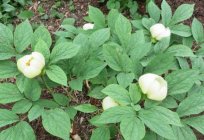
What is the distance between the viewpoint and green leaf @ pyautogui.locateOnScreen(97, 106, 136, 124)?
1015mm

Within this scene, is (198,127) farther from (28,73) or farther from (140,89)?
(28,73)

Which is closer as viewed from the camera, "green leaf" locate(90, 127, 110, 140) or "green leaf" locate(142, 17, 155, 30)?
"green leaf" locate(90, 127, 110, 140)

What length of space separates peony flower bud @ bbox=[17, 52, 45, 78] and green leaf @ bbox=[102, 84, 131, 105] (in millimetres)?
216

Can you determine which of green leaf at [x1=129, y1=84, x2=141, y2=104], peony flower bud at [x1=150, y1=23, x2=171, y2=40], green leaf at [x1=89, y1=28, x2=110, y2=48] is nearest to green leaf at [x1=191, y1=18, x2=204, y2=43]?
peony flower bud at [x1=150, y1=23, x2=171, y2=40]

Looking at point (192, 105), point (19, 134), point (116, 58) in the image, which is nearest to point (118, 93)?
point (116, 58)

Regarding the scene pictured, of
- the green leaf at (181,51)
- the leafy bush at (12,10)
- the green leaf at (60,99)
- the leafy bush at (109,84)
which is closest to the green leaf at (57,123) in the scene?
the leafy bush at (109,84)

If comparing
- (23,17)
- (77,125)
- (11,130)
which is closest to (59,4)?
(23,17)

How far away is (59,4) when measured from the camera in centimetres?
257

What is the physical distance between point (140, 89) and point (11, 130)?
0.45 meters

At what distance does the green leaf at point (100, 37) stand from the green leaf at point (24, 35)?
23cm

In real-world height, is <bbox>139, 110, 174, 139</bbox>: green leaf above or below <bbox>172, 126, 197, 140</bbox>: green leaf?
above

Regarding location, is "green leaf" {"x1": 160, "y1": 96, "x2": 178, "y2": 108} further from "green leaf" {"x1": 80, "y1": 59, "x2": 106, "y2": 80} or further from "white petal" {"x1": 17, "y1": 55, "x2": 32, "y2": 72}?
"white petal" {"x1": 17, "y1": 55, "x2": 32, "y2": 72}

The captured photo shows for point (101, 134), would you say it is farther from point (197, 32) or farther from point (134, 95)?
point (197, 32)

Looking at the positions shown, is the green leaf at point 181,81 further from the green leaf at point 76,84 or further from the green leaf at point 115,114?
the green leaf at point 76,84
